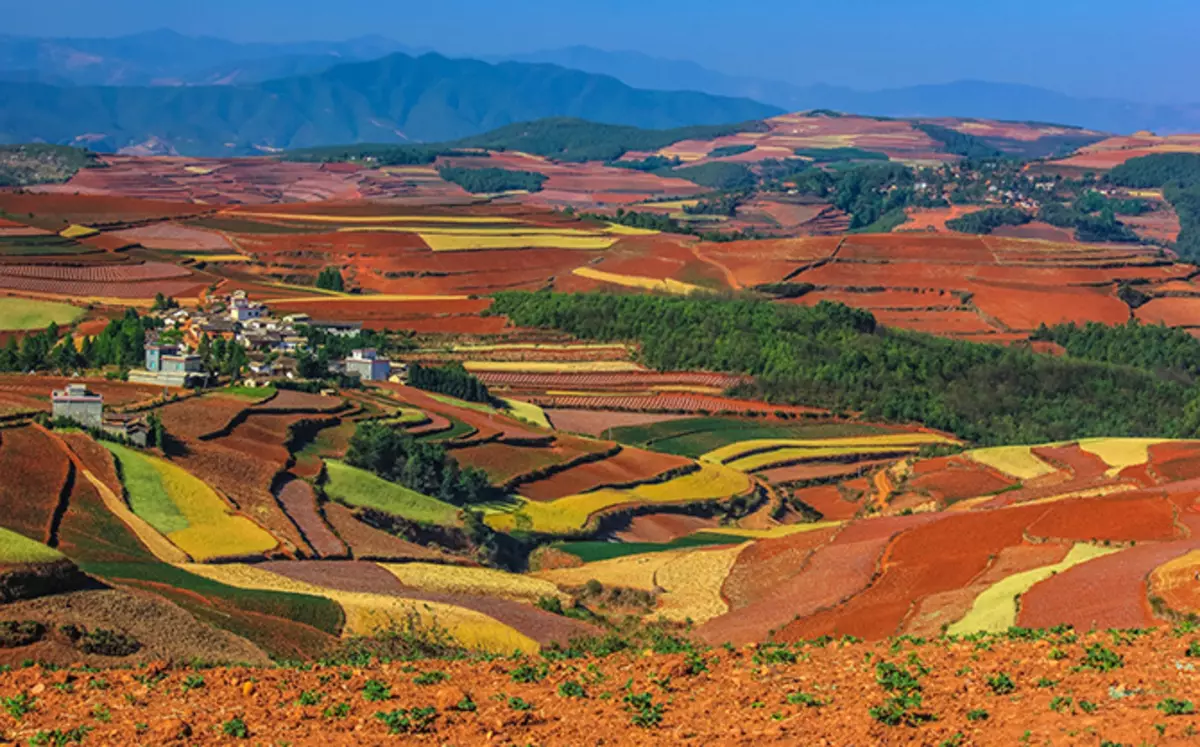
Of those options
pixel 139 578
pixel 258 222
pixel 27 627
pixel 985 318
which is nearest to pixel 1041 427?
pixel 985 318

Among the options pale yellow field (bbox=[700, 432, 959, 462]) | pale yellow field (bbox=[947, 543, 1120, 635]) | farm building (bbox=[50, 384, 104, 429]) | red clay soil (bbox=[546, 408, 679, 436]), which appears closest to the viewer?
pale yellow field (bbox=[947, 543, 1120, 635])

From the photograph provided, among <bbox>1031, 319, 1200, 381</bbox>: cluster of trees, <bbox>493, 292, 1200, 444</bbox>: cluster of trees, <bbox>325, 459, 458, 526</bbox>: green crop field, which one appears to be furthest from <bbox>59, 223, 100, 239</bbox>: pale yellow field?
<bbox>325, 459, 458, 526</bbox>: green crop field

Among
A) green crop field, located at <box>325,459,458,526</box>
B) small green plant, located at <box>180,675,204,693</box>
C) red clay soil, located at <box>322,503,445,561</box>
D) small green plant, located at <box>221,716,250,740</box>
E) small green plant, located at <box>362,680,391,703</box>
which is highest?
small green plant, located at <box>221,716,250,740</box>

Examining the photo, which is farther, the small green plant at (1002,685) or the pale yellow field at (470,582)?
the pale yellow field at (470,582)

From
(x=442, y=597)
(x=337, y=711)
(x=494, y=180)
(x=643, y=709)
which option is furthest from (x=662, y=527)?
(x=494, y=180)

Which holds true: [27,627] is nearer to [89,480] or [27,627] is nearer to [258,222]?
[89,480]

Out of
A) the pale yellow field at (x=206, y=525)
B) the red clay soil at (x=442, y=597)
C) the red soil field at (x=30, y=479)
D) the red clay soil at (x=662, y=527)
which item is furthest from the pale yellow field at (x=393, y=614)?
the red clay soil at (x=662, y=527)

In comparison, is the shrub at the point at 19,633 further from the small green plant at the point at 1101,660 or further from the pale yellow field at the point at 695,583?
the pale yellow field at the point at 695,583

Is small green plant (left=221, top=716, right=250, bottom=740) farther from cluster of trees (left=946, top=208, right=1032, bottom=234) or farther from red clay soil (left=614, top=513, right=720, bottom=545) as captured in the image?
cluster of trees (left=946, top=208, right=1032, bottom=234)
